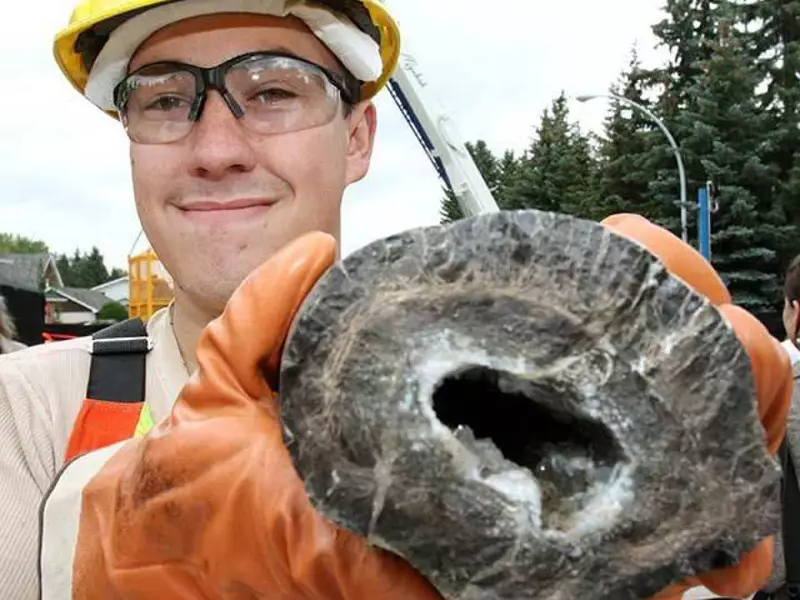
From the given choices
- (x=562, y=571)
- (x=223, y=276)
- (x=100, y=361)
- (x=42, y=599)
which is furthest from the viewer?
(x=100, y=361)

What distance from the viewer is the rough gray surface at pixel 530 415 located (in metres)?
0.93

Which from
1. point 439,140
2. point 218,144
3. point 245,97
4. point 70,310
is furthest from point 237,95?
point 70,310

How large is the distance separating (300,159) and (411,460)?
4.15 ft

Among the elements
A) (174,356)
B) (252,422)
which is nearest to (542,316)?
(252,422)

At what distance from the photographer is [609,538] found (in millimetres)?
930

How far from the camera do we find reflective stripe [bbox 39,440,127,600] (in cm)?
145

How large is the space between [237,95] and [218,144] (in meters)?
0.12

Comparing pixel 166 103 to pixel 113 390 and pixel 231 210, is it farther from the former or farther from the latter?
pixel 113 390

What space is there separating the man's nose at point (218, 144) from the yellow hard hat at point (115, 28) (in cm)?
24

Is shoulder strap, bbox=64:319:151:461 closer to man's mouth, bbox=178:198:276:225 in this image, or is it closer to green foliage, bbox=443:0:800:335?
man's mouth, bbox=178:198:276:225

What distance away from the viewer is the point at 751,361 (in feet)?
3.71

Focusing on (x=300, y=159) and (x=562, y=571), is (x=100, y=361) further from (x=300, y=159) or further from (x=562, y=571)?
(x=562, y=571)

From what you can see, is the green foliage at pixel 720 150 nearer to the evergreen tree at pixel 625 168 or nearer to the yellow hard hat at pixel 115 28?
the evergreen tree at pixel 625 168

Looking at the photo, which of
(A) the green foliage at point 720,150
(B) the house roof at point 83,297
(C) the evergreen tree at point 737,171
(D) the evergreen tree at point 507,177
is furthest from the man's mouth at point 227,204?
(B) the house roof at point 83,297
